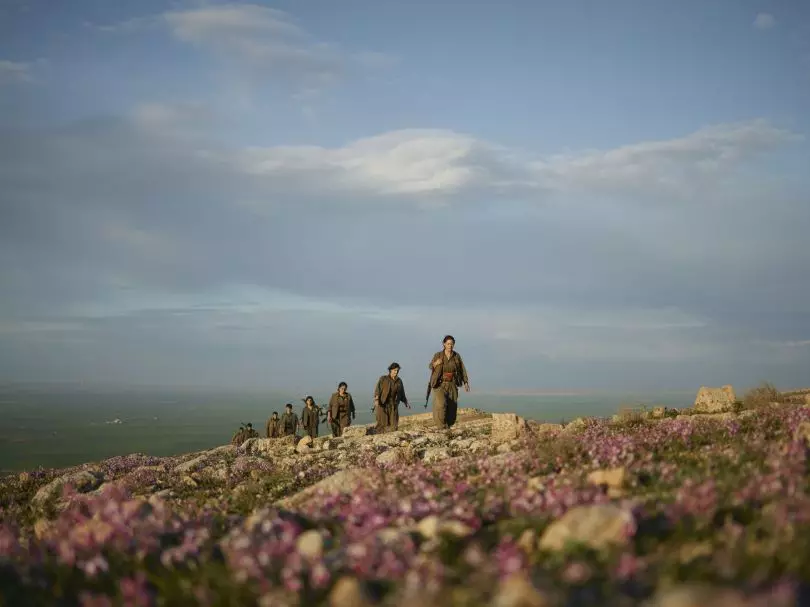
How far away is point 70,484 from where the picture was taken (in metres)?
16.6

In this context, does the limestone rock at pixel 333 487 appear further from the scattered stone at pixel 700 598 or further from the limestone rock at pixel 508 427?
the limestone rock at pixel 508 427

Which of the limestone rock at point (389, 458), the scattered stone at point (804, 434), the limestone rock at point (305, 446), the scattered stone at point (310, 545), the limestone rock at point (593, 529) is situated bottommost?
the limestone rock at point (305, 446)

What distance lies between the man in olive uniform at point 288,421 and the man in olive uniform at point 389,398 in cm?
905

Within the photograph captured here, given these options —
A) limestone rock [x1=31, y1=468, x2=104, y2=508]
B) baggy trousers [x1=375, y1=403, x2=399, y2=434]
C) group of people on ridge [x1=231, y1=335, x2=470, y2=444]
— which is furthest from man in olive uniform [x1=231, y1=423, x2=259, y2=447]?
limestone rock [x1=31, y1=468, x2=104, y2=508]

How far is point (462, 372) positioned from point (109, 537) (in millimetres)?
16817

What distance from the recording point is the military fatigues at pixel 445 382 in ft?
70.9

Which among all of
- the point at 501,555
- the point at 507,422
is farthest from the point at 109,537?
the point at 507,422

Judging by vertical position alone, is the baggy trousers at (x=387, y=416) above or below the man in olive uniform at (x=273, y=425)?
above

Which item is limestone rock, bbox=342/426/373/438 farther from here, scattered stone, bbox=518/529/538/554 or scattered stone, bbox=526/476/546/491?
scattered stone, bbox=518/529/538/554

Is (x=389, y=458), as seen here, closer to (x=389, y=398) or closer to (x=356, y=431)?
(x=389, y=398)

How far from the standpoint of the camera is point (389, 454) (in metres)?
14.9

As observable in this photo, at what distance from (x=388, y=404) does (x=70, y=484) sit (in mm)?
12955

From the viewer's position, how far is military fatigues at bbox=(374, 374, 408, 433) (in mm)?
26500

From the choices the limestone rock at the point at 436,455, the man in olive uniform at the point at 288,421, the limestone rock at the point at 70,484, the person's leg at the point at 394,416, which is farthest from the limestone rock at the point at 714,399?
the man in olive uniform at the point at 288,421
